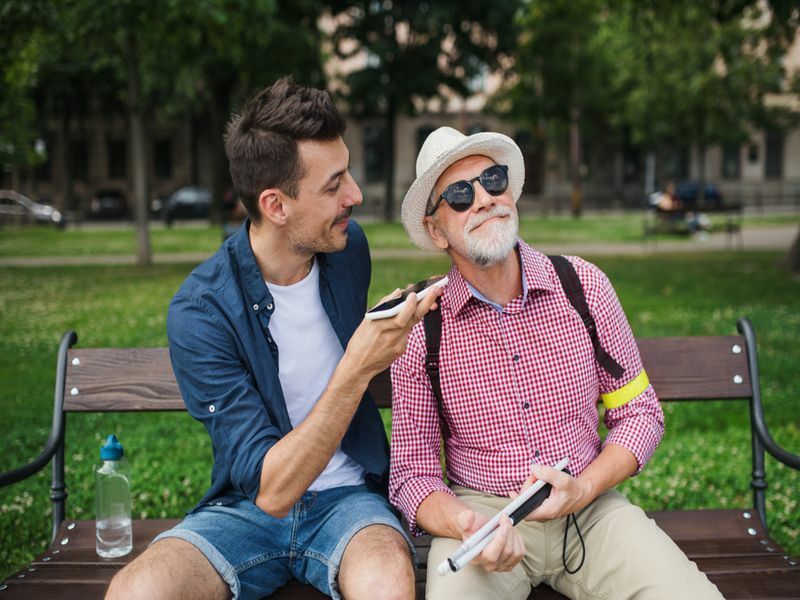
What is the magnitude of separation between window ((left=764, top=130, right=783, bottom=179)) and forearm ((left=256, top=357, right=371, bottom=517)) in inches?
2018

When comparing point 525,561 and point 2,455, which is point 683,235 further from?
point 525,561

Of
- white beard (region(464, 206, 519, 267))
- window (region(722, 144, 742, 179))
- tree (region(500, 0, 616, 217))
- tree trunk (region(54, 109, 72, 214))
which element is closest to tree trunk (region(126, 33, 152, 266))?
white beard (region(464, 206, 519, 267))

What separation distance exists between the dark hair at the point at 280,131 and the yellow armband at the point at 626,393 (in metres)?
1.20

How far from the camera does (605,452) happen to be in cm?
283

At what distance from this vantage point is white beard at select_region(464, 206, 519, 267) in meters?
2.84

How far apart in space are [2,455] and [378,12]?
93.1 feet

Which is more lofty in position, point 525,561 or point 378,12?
point 378,12

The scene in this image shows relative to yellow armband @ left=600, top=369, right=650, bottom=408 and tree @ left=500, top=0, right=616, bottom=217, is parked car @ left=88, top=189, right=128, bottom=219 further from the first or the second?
yellow armband @ left=600, top=369, right=650, bottom=408

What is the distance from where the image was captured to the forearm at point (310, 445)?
8.20ft

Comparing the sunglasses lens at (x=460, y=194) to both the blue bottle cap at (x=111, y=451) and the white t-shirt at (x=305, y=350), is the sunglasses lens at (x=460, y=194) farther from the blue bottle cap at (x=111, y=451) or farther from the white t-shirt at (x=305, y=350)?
the blue bottle cap at (x=111, y=451)

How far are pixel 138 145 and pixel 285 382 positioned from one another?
1434cm

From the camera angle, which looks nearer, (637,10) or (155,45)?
(637,10)

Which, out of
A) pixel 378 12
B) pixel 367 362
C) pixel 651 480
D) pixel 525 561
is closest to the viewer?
pixel 367 362

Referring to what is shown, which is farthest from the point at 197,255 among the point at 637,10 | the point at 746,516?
the point at 746,516
